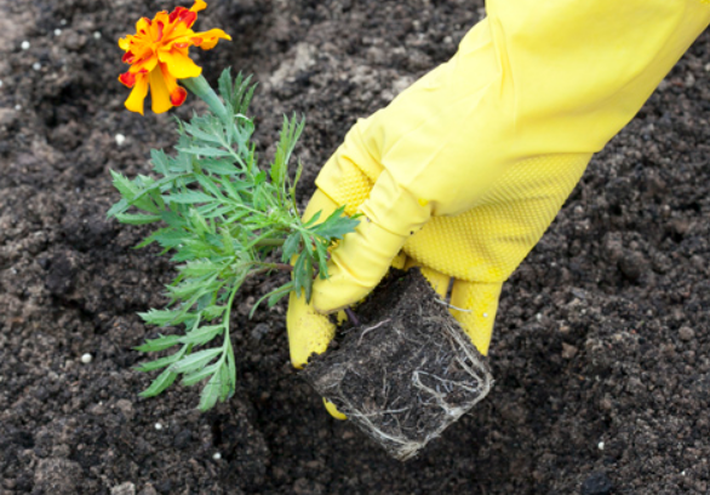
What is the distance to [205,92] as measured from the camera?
1.89m

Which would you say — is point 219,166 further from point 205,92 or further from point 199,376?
point 199,376

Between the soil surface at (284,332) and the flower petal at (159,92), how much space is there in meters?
0.86

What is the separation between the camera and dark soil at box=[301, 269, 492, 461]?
6.59 ft

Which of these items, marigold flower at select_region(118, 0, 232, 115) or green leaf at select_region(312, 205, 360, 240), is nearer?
marigold flower at select_region(118, 0, 232, 115)

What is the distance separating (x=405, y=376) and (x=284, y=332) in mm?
640

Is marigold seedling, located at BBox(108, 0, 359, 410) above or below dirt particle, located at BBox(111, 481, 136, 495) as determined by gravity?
Answer: above

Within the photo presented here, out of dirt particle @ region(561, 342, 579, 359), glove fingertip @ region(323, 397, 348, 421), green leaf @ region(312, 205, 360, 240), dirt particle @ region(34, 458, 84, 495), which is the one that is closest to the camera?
green leaf @ region(312, 205, 360, 240)

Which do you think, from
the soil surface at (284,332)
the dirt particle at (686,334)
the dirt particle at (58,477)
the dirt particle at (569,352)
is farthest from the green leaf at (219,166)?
the dirt particle at (686,334)

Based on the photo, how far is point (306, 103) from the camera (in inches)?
114

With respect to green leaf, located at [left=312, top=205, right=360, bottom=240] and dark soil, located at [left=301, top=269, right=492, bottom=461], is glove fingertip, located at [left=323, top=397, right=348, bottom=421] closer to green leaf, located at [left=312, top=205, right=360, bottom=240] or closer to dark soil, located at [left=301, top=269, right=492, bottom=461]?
dark soil, located at [left=301, top=269, right=492, bottom=461]

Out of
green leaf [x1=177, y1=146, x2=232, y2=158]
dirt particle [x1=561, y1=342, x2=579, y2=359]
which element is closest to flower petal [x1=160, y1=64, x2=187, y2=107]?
Answer: green leaf [x1=177, y1=146, x2=232, y2=158]

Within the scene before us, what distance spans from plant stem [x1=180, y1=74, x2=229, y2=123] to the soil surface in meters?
0.79

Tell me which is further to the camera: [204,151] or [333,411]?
[333,411]

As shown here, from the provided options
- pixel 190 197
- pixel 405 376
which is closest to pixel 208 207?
pixel 190 197
